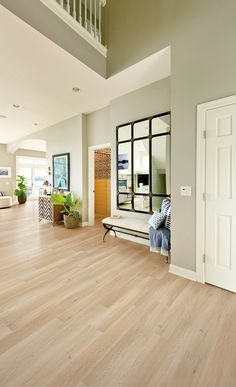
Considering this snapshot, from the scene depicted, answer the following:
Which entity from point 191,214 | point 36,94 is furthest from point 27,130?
point 191,214

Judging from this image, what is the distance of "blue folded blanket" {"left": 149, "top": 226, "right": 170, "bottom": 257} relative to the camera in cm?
268

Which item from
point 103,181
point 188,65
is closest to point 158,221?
point 188,65

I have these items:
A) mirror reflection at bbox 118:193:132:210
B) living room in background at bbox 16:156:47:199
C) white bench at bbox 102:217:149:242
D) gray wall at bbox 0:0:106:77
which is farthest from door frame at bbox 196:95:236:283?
living room in background at bbox 16:156:47:199

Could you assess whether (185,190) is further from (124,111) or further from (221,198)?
(124,111)

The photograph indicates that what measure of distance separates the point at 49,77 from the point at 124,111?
4.96 ft

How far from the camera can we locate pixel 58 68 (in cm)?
293

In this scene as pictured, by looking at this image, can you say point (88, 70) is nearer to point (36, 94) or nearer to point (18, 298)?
point (36, 94)

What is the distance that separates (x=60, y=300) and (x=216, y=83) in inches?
116

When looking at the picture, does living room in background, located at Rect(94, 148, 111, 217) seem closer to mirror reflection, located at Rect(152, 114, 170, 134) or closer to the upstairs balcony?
mirror reflection, located at Rect(152, 114, 170, 134)

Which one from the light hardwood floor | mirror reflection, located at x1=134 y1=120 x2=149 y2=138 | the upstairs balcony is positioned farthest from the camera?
mirror reflection, located at x1=134 y1=120 x2=149 y2=138

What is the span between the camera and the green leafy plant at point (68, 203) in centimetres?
477

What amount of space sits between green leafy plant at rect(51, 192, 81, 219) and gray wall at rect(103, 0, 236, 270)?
3.07 m

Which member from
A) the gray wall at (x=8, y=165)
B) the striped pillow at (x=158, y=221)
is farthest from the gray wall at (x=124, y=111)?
the gray wall at (x=8, y=165)

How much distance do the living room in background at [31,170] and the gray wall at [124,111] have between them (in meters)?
5.71
